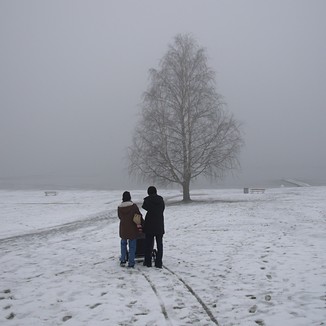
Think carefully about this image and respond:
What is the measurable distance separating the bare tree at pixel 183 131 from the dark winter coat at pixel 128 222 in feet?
62.2

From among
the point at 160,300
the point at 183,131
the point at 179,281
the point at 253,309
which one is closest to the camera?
the point at 253,309

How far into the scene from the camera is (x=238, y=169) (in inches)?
1197

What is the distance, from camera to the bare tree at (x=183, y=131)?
94.5 ft

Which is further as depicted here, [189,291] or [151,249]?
[151,249]

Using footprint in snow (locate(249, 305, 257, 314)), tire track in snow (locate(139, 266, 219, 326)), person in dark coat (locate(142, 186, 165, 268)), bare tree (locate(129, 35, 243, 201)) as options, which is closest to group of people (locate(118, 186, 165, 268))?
person in dark coat (locate(142, 186, 165, 268))

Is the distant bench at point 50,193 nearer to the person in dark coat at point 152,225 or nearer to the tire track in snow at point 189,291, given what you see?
the person in dark coat at point 152,225

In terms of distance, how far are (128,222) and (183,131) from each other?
788 inches

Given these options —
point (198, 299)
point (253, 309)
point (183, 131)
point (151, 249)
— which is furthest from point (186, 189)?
point (253, 309)

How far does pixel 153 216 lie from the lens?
9.62 meters

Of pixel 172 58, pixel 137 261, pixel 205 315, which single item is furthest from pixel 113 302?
pixel 172 58

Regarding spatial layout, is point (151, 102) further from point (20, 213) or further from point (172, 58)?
point (20, 213)

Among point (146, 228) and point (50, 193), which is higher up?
point (50, 193)

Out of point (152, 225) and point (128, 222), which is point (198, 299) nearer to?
point (152, 225)

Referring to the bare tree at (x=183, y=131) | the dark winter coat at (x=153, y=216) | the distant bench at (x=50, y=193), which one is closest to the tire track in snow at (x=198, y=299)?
the dark winter coat at (x=153, y=216)
